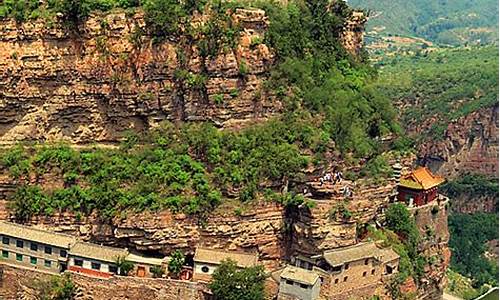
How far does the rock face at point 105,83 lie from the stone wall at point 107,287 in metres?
5.15

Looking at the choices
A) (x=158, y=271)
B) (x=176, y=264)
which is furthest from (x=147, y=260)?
(x=176, y=264)

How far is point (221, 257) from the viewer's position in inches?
1079

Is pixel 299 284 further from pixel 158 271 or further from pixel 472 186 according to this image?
pixel 472 186

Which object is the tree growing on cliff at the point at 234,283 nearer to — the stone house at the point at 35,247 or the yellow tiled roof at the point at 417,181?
the stone house at the point at 35,247

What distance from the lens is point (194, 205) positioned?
27844 mm

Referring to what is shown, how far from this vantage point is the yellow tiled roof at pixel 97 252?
2730cm

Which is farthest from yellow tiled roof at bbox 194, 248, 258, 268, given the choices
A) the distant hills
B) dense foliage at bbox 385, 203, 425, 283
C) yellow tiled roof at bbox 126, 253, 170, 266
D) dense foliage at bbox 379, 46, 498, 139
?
the distant hills

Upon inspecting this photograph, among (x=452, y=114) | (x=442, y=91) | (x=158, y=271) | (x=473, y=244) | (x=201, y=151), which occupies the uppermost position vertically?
(x=201, y=151)

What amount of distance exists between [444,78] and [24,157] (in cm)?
4863

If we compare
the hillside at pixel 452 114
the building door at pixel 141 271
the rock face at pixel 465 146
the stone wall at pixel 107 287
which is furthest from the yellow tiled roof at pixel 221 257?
the rock face at pixel 465 146

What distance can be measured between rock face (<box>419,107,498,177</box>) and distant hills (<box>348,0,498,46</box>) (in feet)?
171

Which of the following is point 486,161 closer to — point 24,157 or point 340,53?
point 340,53

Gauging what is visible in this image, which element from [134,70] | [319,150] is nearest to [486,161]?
[319,150]

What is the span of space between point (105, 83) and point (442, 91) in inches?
1739
